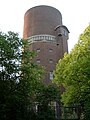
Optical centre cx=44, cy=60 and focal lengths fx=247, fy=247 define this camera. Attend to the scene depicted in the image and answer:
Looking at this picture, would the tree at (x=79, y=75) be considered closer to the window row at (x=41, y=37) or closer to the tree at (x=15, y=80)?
the tree at (x=15, y=80)

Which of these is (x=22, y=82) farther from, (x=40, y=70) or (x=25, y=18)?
(x=25, y=18)

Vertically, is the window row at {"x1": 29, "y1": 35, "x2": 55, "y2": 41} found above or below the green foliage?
above

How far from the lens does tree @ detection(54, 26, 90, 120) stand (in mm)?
23281

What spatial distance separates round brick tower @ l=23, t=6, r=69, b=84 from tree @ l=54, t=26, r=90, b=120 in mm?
20135

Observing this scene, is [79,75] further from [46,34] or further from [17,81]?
[46,34]

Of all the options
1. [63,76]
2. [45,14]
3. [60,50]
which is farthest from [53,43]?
[63,76]

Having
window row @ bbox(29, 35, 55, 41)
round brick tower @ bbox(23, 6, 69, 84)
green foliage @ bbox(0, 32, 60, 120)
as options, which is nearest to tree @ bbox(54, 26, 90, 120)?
green foliage @ bbox(0, 32, 60, 120)

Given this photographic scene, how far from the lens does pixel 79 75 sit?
23.8 meters

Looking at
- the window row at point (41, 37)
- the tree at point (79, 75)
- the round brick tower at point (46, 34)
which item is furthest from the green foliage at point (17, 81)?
the window row at point (41, 37)

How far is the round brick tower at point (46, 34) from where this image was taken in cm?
4794

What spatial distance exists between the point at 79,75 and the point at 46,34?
27.1 metres

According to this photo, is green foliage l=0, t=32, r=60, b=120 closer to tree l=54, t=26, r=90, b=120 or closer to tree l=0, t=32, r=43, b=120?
tree l=0, t=32, r=43, b=120

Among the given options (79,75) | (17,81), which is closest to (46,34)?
(79,75)

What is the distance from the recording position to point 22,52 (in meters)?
22.7
